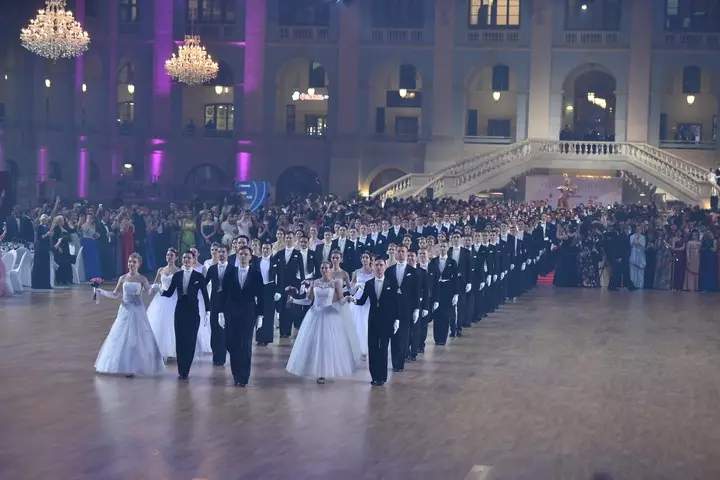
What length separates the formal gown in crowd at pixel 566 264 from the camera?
32188mm

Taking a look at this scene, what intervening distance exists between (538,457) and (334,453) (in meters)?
2.06

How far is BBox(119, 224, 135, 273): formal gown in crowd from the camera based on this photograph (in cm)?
3128

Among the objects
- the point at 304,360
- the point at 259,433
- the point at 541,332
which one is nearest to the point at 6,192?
the point at 541,332

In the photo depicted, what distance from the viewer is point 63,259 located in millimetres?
28734

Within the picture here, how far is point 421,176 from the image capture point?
4706cm

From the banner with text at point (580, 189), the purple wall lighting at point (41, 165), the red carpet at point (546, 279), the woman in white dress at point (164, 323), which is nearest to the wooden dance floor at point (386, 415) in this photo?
the woman in white dress at point (164, 323)

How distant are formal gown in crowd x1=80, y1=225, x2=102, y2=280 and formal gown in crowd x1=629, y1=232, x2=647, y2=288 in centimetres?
1305

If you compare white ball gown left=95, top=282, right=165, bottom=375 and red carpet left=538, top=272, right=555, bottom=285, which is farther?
red carpet left=538, top=272, right=555, bottom=285

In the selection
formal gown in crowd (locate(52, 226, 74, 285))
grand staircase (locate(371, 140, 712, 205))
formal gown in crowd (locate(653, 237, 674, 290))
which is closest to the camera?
formal gown in crowd (locate(52, 226, 74, 285))

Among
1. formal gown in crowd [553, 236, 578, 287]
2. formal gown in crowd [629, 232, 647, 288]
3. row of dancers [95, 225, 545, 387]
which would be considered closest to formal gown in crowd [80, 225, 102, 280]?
row of dancers [95, 225, 545, 387]

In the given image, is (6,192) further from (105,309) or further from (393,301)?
(393,301)

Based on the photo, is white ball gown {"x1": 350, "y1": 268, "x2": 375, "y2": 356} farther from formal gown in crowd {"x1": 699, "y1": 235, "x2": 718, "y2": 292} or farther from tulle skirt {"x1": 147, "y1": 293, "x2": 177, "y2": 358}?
formal gown in crowd {"x1": 699, "y1": 235, "x2": 718, "y2": 292}

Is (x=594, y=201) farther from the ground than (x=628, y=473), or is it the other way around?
(x=594, y=201)

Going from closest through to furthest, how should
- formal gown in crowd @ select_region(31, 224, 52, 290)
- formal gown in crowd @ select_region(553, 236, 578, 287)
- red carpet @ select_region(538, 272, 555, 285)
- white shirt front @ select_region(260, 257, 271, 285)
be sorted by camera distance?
1. white shirt front @ select_region(260, 257, 271, 285)
2. formal gown in crowd @ select_region(31, 224, 52, 290)
3. formal gown in crowd @ select_region(553, 236, 578, 287)
4. red carpet @ select_region(538, 272, 555, 285)
